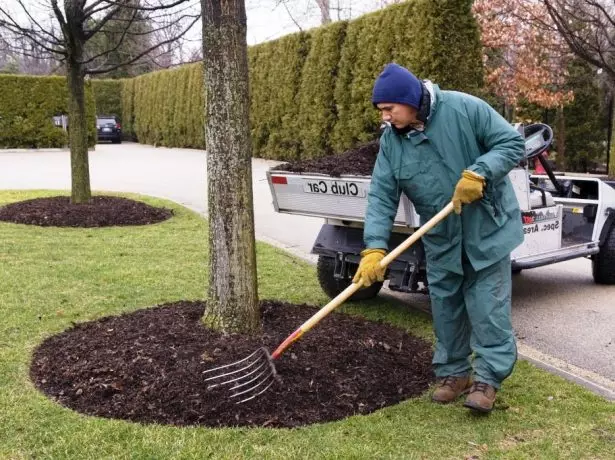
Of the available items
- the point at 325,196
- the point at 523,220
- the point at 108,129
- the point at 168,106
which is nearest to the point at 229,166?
the point at 325,196

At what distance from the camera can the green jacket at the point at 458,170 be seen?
3486 millimetres

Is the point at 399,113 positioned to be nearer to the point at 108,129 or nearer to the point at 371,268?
the point at 371,268

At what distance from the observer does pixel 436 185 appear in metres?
3.54

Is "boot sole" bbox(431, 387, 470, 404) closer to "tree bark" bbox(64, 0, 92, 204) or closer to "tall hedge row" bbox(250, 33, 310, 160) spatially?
"tree bark" bbox(64, 0, 92, 204)

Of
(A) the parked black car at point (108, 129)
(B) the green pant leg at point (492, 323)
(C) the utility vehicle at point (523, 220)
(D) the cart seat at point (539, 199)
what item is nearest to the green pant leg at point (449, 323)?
(B) the green pant leg at point (492, 323)

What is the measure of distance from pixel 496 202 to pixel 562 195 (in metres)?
3.89

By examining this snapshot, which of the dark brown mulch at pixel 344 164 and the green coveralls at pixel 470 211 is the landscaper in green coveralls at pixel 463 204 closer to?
the green coveralls at pixel 470 211

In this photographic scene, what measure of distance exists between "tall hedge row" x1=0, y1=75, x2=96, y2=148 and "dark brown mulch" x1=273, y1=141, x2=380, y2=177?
2374cm

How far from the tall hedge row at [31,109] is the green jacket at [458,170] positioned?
1013 inches

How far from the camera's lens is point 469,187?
128 inches

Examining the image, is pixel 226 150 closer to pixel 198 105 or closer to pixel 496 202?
pixel 496 202

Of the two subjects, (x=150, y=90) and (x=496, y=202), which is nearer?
(x=496, y=202)

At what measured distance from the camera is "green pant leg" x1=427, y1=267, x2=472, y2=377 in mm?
3656

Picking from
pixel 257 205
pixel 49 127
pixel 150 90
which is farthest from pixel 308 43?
pixel 150 90
